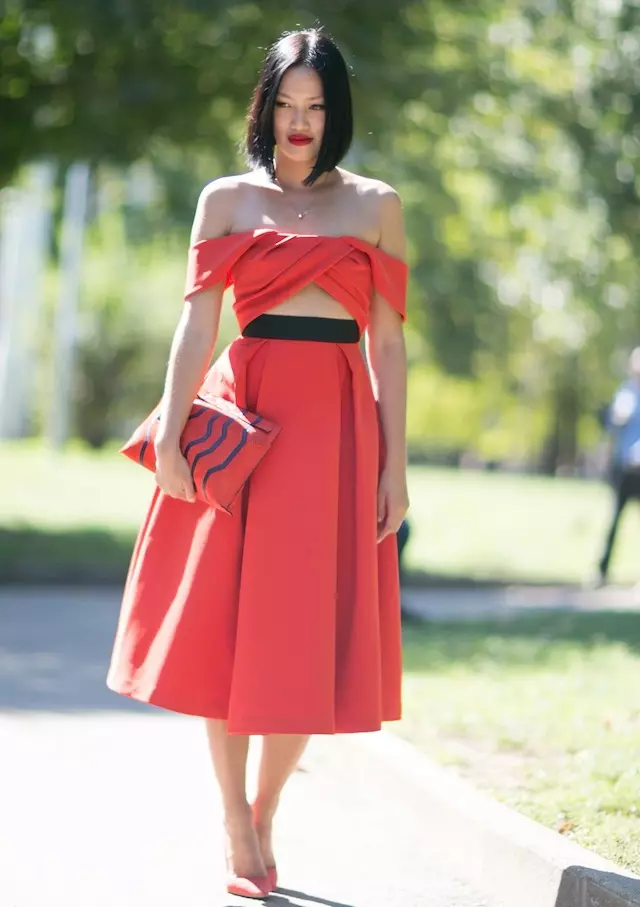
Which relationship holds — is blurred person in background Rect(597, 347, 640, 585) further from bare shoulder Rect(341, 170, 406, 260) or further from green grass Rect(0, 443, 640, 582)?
bare shoulder Rect(341, 170, 406, 260)

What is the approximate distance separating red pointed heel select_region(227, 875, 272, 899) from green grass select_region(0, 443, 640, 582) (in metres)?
8.39

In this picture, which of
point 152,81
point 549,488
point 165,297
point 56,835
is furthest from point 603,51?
point 165,297

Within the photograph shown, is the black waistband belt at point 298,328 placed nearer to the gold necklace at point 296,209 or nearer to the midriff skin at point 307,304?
the midriff skin at point 307,304

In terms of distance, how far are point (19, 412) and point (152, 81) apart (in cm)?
3525

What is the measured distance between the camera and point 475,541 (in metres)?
19.2

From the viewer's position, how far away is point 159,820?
536 cm

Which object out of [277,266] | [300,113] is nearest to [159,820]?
[277,266]

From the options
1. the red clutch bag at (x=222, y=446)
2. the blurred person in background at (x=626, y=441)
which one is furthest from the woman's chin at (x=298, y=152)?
the blurred person in background at (x=626, y=441)

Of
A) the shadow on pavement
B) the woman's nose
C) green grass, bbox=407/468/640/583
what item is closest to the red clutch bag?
the woman's nose

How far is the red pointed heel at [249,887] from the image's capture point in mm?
4445

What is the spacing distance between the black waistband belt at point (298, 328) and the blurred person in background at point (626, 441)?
30.5 feet

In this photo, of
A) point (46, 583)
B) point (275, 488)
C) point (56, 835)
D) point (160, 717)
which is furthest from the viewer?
point (46, 583)

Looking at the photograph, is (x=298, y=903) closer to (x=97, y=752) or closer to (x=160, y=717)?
(x=97, y=752)

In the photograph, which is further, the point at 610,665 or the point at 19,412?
the point at 19,412
